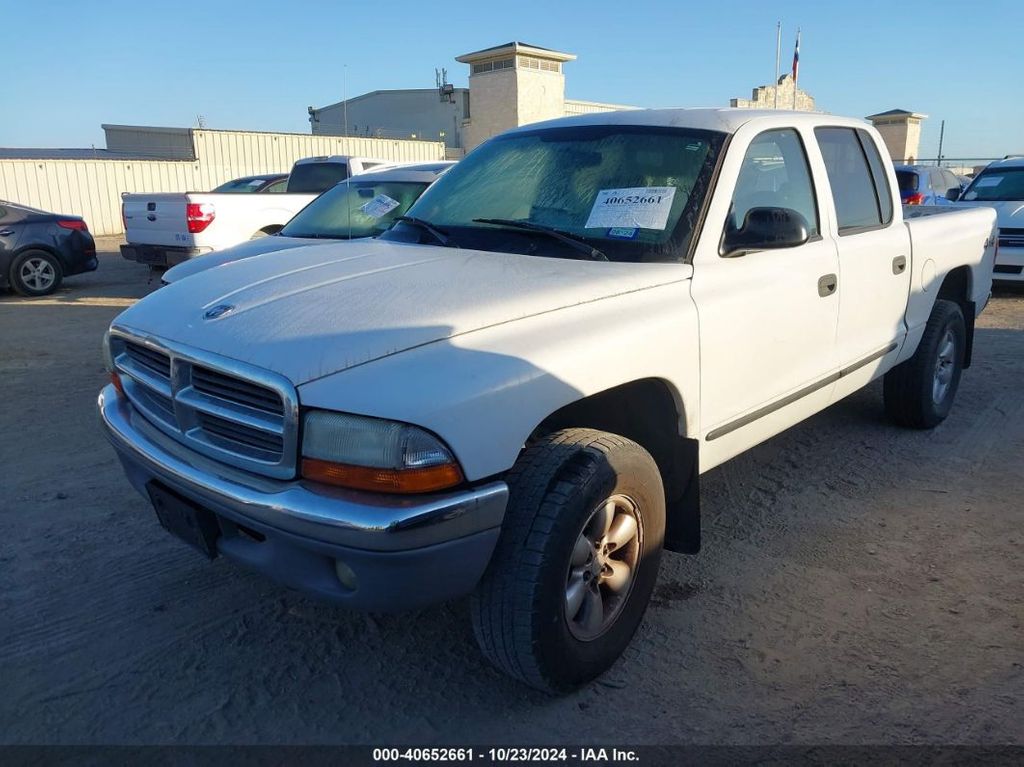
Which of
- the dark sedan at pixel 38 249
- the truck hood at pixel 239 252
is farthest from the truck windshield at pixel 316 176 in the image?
the truck hood at pixel 239 252

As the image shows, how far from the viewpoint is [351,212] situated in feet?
24.6

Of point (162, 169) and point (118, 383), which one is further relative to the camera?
point (162, 169)

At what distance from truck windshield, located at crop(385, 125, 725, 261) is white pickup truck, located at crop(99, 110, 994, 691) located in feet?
0.04

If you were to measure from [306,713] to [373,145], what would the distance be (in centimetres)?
2595

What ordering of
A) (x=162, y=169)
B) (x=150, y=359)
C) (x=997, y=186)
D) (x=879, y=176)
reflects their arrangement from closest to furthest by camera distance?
(x=150, y=359) → (x=879, y=176) → (x=997, y=186) → (x=162, y=169)

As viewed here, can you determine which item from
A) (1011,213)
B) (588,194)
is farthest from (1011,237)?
(588,194)

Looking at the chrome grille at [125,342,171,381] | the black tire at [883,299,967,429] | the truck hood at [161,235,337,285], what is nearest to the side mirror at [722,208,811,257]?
the chrome grille at [125,342,171,381]

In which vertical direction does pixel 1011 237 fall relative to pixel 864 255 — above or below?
below

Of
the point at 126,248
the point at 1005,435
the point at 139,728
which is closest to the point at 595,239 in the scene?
the point at 139,728

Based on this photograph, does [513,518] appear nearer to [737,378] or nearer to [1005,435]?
[737,378]

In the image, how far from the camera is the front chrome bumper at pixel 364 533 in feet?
7.04

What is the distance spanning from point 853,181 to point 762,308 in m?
1.46

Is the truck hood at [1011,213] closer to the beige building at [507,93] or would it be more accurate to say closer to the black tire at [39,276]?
the black tire at [39,276]

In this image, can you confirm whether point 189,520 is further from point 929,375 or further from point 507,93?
point 507,93
